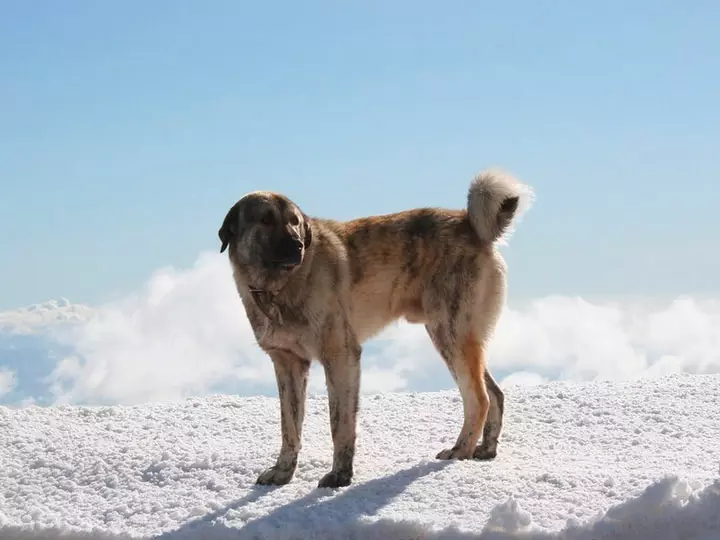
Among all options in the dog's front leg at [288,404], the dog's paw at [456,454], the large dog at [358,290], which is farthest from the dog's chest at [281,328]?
the dog's paw at [456,454]

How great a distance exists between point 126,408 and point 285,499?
401 cm

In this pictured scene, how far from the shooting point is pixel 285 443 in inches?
264

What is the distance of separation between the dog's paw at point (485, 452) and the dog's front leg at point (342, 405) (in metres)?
1.25

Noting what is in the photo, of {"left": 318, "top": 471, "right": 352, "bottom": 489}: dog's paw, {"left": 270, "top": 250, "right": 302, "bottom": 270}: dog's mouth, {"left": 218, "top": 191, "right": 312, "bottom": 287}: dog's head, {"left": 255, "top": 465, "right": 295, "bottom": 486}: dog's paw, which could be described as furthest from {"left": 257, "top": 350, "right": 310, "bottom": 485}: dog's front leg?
{"left": 270, "top": 250, "right": 302, "bottom": 270}: dog's mouth

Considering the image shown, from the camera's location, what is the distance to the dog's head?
6023 mm

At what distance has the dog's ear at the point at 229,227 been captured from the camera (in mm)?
6215

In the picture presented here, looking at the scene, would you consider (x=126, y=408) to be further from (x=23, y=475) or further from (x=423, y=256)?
(x=423, y=256)

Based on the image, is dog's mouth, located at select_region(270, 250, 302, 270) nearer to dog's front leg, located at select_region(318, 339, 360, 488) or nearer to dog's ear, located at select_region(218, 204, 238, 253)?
dog's ear, located at select_region(218, 204, 238, 253)

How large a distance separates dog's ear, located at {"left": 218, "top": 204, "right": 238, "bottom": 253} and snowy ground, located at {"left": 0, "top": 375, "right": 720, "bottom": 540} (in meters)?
1.79

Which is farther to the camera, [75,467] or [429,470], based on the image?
[75,467]

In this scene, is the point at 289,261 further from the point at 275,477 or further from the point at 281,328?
the point at 275,477

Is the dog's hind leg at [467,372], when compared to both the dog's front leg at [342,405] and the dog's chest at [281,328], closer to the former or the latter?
the dog's front leg at [342,405]

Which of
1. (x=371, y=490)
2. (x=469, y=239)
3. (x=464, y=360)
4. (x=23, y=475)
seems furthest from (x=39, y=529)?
(x=469, y=239)

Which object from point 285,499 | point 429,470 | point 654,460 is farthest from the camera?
point 654,460
